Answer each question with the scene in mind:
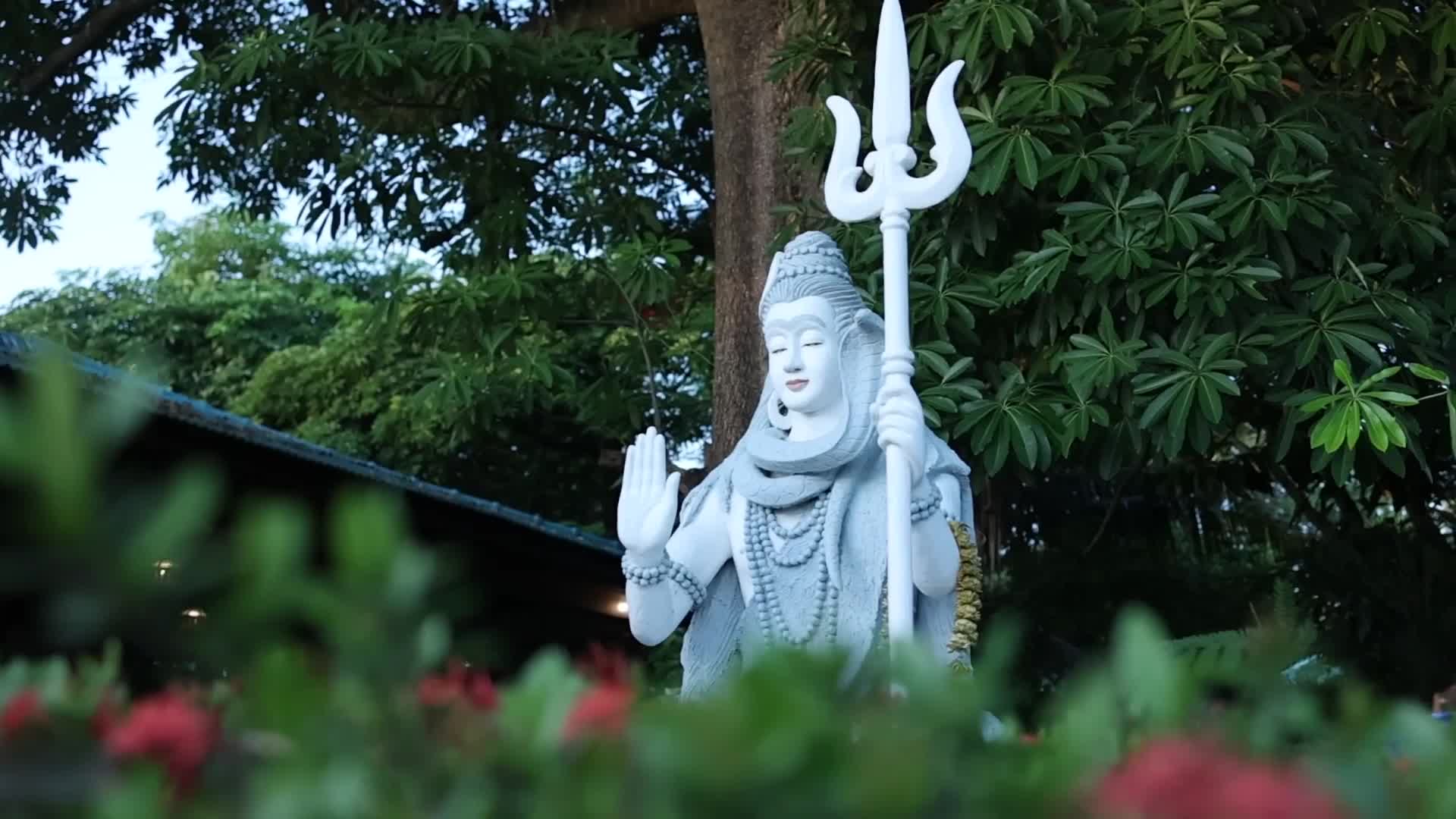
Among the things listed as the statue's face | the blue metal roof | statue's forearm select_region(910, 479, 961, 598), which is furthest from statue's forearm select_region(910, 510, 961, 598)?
the blue metal roof

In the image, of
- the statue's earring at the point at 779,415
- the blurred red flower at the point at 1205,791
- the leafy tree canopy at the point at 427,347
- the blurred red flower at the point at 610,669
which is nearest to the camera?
the blurred red flower at the point at 1205,791

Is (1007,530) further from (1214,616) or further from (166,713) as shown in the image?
(166,713)

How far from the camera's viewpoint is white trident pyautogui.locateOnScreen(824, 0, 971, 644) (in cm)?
410

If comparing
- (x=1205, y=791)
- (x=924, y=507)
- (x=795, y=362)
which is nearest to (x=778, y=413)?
(x=795, y=362)

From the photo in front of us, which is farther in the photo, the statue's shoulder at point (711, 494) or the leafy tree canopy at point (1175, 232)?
the leafy tree canopy at point (1175, 232)

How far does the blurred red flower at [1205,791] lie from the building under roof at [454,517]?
2.84m

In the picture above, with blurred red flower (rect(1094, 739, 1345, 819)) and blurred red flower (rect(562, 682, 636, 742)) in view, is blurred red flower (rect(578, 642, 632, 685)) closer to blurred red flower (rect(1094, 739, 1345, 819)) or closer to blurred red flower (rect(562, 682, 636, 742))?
blurred red flower (rect(562, 682, 636, 742))

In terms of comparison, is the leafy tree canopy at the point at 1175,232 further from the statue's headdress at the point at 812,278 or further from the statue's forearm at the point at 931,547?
the statue's forearm at the point at 931,547

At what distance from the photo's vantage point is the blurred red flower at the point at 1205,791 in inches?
26.7

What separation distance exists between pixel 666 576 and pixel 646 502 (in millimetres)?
211

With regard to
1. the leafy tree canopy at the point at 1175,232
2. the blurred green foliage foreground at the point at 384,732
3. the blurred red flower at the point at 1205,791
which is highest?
the leafy tree canopy at the point at 1175,232

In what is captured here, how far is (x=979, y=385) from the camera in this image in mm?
5828

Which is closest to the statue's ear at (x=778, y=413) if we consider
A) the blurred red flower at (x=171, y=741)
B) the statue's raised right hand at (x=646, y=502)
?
the statue's raised right hand at (x=646, y=502)

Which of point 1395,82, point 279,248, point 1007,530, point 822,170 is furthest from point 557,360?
point 279,248
